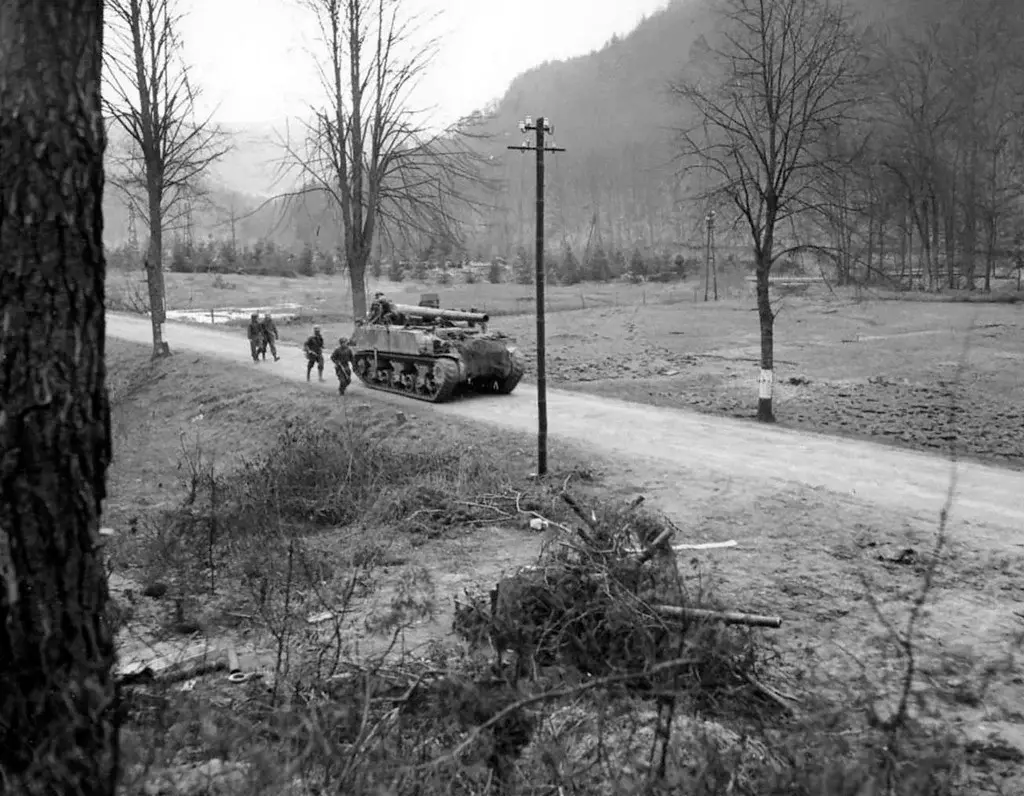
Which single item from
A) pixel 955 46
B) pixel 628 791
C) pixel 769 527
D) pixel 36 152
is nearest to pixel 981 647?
pixel 769 527

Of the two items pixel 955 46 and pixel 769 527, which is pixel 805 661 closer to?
pixel 769 527

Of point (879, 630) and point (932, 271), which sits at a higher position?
point (932, 271)

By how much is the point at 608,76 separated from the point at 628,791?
13889 cm

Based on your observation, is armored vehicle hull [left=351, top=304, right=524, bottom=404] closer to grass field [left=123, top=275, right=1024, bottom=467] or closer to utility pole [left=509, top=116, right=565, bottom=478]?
grass field [left=123, top=275, right=1024, bottom=467]

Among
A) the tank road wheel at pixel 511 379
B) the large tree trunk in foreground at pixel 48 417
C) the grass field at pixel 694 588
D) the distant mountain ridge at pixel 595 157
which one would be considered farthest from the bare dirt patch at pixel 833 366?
the distant mountain ridge at pixel 595 157

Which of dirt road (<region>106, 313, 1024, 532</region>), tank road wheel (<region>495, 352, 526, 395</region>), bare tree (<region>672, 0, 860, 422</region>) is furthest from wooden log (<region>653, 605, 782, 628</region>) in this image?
tank road wheel (<region>495, 352, 526, 395</region>)

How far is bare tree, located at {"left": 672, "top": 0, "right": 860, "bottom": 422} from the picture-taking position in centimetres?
1429

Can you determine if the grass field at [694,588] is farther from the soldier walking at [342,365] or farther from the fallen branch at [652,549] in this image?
the soldier walking at [342,365]

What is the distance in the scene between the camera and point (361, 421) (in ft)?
49.5

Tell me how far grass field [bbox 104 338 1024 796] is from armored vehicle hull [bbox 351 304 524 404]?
9.34 ft

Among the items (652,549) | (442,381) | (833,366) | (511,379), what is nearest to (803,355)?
(833,366)

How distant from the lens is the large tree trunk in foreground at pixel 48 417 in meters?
2.58

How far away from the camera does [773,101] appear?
47.9 ft

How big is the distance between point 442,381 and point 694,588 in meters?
10.1
